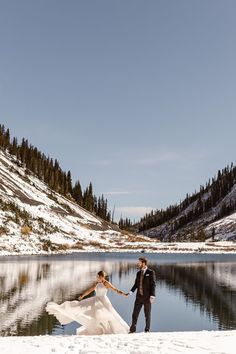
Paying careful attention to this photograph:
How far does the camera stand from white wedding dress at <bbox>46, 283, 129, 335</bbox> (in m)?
17.3

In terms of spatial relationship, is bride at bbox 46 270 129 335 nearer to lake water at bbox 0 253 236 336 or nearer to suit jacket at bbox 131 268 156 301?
suit jacket at bbox 131 268 156 301

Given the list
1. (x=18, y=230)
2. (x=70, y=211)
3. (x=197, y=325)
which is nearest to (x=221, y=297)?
(x=197, y=325)

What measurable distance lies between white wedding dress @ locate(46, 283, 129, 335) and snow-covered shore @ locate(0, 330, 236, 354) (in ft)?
4.27

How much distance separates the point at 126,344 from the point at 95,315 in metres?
2.95

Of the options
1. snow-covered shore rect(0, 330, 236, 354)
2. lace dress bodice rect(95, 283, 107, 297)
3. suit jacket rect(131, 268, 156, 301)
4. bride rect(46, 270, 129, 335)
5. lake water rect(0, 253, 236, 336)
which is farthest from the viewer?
lake water rect(0, 253, 236, 336)

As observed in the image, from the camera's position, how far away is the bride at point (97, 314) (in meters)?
17.3

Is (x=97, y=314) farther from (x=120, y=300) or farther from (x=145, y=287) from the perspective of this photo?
(x=120, y=300)

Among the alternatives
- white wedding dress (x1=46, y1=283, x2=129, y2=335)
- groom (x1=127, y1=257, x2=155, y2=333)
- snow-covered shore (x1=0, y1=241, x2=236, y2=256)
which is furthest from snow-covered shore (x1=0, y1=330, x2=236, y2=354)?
snow-covered shore (x1=0, y1=241, x2=236, y2=256)

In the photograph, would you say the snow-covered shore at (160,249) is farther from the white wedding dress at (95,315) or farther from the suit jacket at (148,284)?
the suit jacket at (148,284)

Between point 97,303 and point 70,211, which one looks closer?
point 97,303

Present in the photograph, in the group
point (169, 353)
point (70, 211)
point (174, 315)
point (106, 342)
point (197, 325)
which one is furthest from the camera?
point (70, 211)

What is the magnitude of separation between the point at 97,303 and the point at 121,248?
114 m

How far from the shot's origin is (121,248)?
13050 centimetres

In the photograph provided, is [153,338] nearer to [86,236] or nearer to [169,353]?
[169,353]
